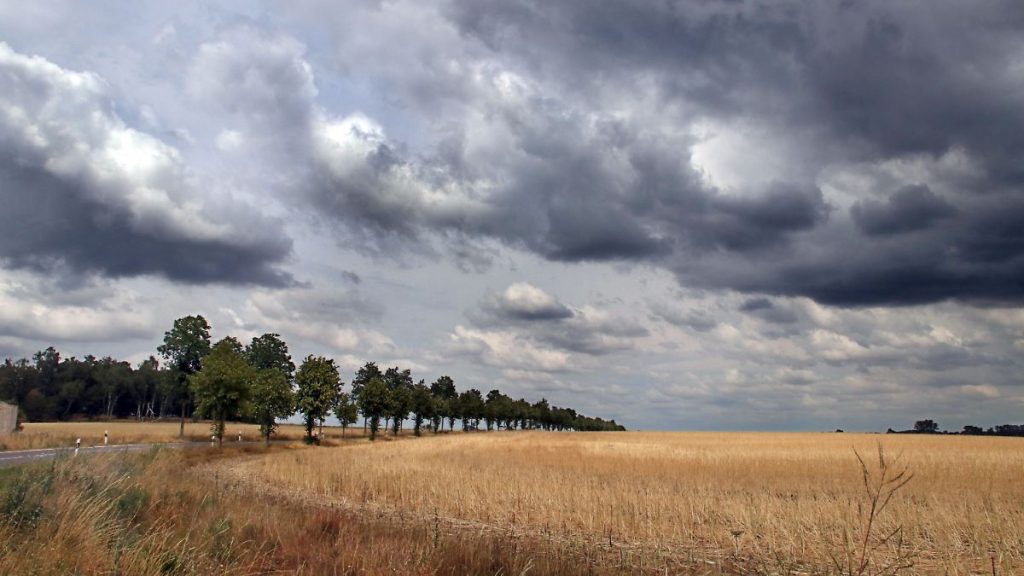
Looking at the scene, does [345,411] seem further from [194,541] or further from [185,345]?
[194,541]

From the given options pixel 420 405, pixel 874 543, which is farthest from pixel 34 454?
pixel 420 405

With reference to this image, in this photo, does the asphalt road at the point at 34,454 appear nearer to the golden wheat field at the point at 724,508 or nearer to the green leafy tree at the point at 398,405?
the golden wheat field at the point at 724,508

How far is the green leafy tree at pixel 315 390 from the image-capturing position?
62.9m

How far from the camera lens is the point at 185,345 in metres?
86.3

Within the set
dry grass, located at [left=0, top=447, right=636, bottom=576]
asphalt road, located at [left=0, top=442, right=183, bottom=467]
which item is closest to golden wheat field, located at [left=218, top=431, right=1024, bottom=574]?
dry grass, located at [left=0, top=447, right=636, bottom=576]

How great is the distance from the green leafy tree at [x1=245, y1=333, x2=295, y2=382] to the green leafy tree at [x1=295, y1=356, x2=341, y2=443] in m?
52.9

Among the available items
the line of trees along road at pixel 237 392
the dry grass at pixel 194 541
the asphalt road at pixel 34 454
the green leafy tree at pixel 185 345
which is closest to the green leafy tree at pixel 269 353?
the line of trees along road at pixel 237 392

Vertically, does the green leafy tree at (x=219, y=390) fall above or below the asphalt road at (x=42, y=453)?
above

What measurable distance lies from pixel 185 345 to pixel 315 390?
3300 cm

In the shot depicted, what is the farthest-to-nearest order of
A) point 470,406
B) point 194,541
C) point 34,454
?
1. point 470,406
2. point 34,454
3. point 194,541

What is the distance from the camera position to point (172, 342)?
85.9 meters

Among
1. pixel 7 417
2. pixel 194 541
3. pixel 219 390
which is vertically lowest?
pixel 7 417

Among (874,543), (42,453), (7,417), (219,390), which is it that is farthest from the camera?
(7,417)

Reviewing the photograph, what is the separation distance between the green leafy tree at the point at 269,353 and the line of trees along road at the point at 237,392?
0.18 meters
